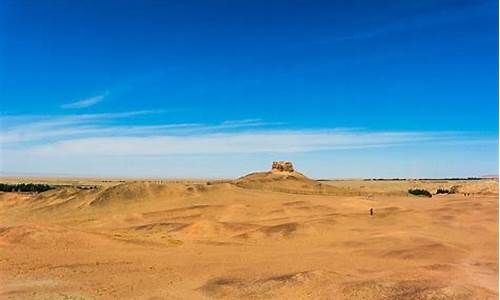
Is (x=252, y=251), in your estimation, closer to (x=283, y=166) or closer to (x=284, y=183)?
(x=284, y=183)

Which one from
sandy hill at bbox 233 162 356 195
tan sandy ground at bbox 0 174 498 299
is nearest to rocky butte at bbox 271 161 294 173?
sandy hill at bbox 233 162 356 195

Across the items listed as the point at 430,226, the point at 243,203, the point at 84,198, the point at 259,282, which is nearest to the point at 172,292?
the point at 259,282

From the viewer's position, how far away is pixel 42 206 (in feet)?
183


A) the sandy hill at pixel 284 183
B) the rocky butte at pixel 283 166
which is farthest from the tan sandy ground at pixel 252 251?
the rocky butte at pixel 283 166

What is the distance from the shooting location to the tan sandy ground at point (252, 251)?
18297 mm

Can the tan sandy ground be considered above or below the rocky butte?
below

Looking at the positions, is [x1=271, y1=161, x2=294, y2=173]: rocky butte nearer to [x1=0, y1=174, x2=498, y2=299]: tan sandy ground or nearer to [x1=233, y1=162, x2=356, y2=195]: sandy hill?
[x1=233, y1=162, x2=356, y2=195]: sandy hill

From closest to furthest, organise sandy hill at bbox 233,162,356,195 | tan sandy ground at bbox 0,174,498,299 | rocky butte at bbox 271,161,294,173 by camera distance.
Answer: tan sandy ground at bbox 0,174,498,299 < sandy hill at bbox 233,162,356,195 < rocky butte at bbox 271,161,294,173

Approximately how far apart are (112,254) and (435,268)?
14.1 metres

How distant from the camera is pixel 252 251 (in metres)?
27.6

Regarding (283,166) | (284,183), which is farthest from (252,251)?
(283,166)

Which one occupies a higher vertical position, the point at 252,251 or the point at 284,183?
the point at 284,183

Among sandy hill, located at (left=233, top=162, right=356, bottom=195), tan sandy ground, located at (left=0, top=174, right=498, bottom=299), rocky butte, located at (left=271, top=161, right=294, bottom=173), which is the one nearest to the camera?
tan sandy ground, located at (left=0, top=174, right=498, bottom=299)

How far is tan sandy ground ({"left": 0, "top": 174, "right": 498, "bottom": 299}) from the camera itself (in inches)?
720
